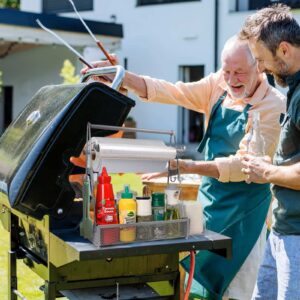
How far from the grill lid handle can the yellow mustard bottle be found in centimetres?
43

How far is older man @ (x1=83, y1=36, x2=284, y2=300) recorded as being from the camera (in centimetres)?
284

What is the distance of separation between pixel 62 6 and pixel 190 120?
4511 mm

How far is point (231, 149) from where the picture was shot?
295 centimetres

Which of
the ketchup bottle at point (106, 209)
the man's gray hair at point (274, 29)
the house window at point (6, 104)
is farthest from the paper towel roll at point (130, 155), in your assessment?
the house window at point (6, 104)

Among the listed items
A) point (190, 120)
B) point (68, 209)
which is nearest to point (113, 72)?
point (68, 209)

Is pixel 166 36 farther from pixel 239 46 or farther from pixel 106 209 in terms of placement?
pixel 106 209

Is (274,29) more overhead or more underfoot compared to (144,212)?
more overhead

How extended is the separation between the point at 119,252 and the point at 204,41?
40.6 ft

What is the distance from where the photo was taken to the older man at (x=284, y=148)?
2.18 m

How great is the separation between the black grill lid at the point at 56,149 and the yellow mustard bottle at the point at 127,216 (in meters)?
0.25

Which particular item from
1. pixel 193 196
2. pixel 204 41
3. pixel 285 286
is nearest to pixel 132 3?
pixel 204 41

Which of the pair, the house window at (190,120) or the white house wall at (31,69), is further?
the white house wall at (31,69)

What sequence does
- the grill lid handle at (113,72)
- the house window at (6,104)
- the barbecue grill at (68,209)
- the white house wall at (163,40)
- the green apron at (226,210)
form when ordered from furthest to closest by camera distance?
the house window at (6,104) < the white house wall at (163,40) < the green apron at (226,210) < the grill lid handle at (113,72) < the barbecue grill at (68,209)

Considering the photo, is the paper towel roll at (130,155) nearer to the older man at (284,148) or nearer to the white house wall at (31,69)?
the older man at (284,148)
